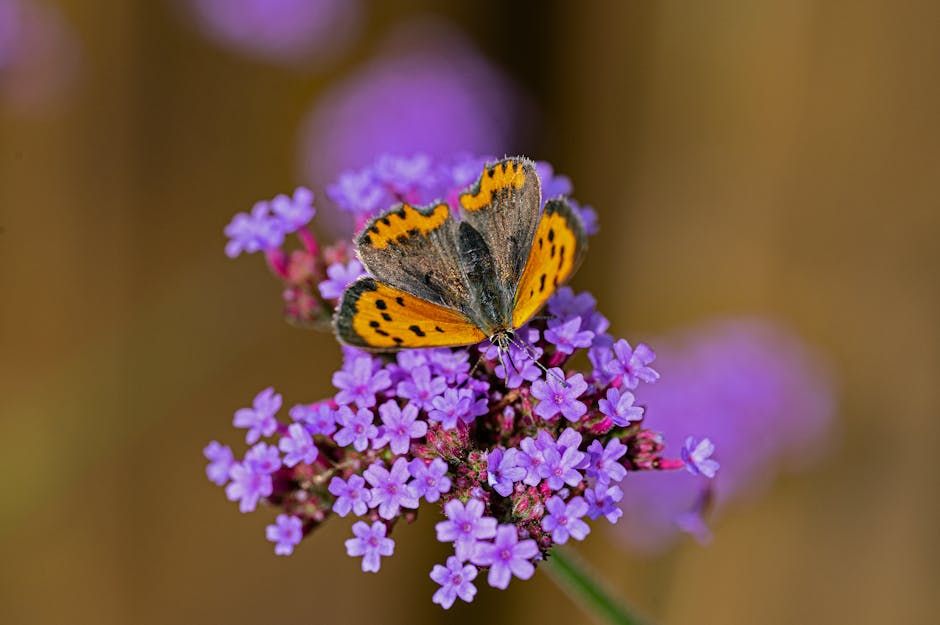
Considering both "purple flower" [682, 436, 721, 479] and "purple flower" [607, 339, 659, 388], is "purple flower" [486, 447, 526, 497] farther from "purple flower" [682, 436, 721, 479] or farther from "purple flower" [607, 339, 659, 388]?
"purple flower" [682, 436, 721, 479]

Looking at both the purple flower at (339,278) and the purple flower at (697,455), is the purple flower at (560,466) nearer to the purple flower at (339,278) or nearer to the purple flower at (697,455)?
the purple flower at (697,455)

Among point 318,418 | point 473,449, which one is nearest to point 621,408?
point 473,449

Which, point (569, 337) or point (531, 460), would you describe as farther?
point (569, 337)

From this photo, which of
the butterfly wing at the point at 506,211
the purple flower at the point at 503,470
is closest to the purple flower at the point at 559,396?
the purple flower at the point at 503,470

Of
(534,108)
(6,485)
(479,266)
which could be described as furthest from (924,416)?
(6,485)

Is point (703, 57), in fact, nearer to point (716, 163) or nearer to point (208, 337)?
point (716, 163)

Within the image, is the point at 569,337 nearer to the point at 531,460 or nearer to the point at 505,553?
the point at 531,460

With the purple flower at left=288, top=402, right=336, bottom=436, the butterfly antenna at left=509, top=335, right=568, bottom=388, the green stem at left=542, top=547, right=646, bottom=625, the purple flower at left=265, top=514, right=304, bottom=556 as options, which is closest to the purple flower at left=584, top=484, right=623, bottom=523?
the butterfly antenna at left=509, top=335, right=568, bottom=388
